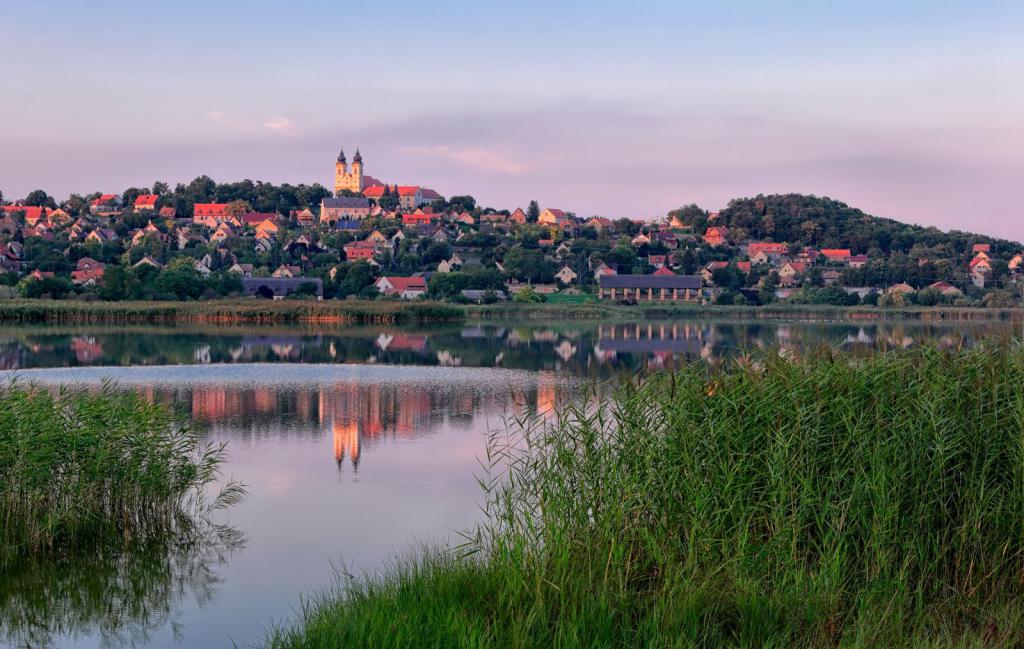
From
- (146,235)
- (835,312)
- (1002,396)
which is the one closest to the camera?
(1002,396)

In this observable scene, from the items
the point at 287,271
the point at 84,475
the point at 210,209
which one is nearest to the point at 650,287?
the point at 287,271

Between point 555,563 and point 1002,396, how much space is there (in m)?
4.96

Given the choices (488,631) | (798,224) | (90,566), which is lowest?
(90,566)

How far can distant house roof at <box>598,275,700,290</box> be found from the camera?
11212 cm

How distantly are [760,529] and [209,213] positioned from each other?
7847 inches

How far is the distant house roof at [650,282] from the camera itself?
112 metres

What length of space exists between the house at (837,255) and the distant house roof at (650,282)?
141 feet

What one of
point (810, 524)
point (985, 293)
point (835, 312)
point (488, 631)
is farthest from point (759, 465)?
point (985, 293)

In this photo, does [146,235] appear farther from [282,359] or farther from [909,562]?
[909,562]

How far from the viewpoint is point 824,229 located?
6742 inches

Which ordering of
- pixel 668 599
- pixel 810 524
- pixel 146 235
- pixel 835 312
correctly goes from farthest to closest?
pixel 146 235
pixel 835 312
pixel 810 524
pixel 668 599

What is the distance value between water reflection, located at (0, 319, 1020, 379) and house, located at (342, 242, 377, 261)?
223 feet

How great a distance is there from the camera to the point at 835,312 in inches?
3664

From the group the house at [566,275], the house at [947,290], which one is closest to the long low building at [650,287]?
the house at [566,275]
